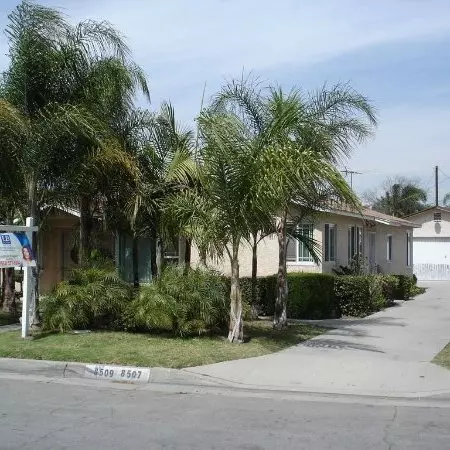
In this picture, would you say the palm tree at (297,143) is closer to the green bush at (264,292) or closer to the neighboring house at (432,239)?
the green bush at (264,292)

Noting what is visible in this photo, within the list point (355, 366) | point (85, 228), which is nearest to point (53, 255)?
point (85, 228)

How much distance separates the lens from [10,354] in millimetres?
10312

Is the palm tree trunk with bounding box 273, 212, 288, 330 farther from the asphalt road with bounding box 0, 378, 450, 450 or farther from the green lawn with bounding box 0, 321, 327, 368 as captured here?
the asphalt road with bounding box 0, 378, 450, 450

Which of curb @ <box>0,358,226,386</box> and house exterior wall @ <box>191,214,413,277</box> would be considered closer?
curb @ <box>0,358,226,386</box>

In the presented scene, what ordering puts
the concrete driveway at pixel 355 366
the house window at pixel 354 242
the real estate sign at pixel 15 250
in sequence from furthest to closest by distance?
the house window at pixel 354 242
the real estate sign at pixel 15 250
the concrete driveway at pixel 355 366

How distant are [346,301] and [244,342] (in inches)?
250

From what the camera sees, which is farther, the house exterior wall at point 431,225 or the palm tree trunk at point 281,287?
the house exterior wall at point 431,225

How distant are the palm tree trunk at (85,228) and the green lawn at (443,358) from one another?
7001 millimetres

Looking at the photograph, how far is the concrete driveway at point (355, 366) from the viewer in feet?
29.2

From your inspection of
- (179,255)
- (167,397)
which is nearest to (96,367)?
(167,397)

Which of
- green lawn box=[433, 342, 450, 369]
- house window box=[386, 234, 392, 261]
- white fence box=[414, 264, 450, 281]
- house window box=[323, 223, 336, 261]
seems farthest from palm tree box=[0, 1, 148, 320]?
white fence box=[414, 264, 450, 281]

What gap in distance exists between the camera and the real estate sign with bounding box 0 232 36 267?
1159 centimetres

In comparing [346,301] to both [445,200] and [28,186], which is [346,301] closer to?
[28,186]

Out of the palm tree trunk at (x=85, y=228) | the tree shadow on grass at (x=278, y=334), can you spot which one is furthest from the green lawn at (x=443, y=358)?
the palm tree trunk at (x=85, y=228)
